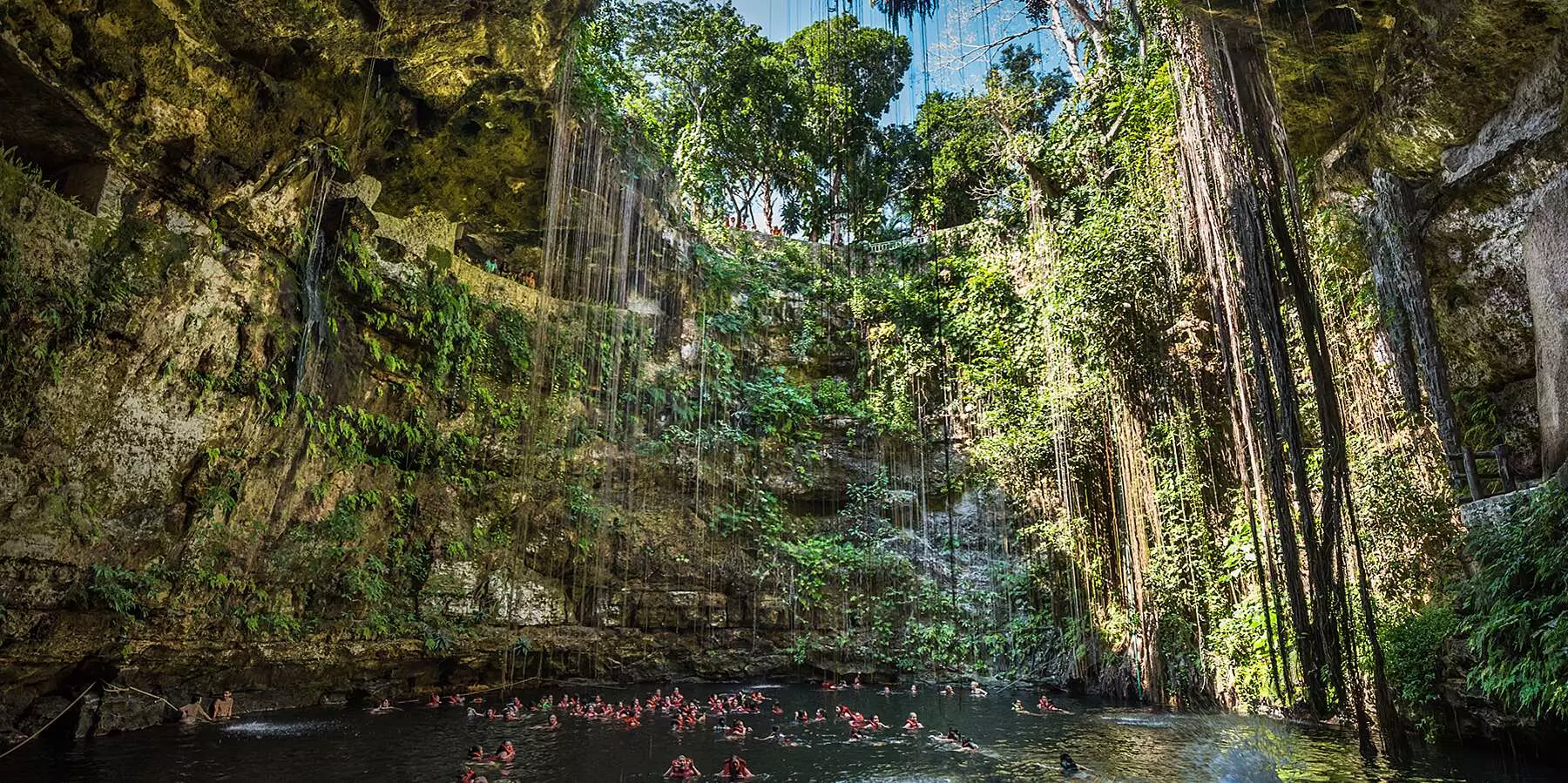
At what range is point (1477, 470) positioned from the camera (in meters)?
6.87

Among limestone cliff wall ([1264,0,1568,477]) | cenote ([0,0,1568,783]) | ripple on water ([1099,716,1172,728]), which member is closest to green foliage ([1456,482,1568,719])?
cenote ([0,0,1568,783])

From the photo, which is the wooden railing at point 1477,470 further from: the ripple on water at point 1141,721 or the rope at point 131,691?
the rope at point 131,691

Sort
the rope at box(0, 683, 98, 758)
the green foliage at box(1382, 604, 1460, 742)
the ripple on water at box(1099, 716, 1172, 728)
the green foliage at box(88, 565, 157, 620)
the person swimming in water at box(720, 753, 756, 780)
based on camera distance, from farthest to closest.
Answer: the ripple on water at box(1099, 716, 1172, 728), the green foliage at box(88, 565, 157, 620), the green foliage at box(1382, 604, 1460, 742), the person swimming in water at box(720, 753, 756, 780), the rope at box(0, 683, 98, 758)

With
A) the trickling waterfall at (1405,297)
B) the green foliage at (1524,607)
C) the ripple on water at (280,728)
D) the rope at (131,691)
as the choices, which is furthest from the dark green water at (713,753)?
the trickling waterfall at (1405,297)

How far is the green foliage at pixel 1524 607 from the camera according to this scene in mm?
5160

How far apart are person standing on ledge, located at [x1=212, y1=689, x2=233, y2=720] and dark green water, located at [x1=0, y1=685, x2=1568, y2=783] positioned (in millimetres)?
191

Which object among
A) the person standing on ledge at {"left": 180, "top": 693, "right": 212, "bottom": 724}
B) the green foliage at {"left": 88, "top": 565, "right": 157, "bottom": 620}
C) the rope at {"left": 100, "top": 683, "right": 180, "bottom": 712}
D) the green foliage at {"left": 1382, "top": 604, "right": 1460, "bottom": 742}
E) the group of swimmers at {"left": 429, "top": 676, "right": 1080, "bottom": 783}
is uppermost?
the green foliage at {"left": 88, "top": 565, "right": 157, "bottom": 620}

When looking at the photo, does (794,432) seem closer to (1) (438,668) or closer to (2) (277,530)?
(1) (438,668)

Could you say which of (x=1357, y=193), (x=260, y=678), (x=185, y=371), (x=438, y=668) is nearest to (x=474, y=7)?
(x=185, y=371)

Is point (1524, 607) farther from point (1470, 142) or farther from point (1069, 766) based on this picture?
point (1470, 142)

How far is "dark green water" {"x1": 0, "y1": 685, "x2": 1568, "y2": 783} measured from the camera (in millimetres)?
6023

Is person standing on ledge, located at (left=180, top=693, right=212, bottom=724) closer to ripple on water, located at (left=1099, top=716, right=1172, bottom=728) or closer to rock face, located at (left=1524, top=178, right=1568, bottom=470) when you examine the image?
ripple on water, located at (left=1099, top=716, right=1172, bottom=728)

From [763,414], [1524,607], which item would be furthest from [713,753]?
[763,414]

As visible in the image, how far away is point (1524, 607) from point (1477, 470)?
5.98 feet
